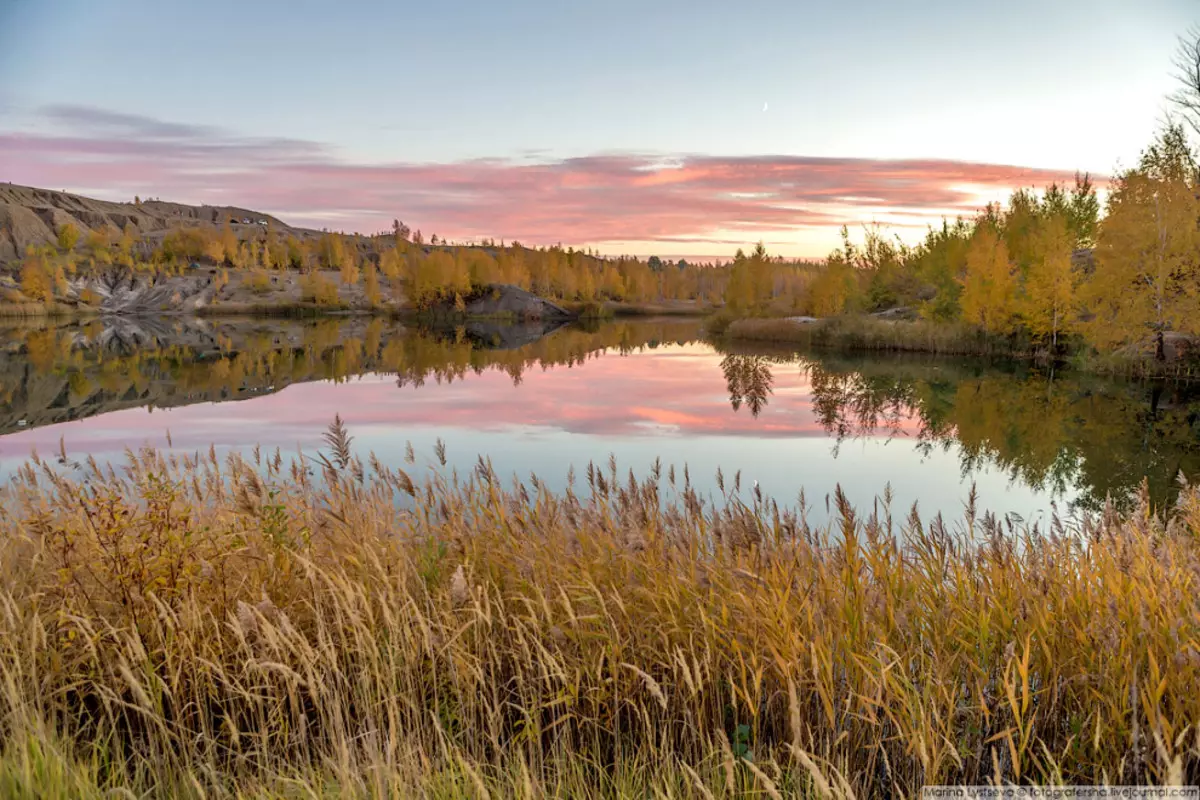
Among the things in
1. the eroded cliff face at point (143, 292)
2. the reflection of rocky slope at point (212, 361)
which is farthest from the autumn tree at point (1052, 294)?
the eroded cliff face at point (143, 292)

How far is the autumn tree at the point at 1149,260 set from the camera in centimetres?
3284

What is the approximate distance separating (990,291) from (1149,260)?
12.9 m

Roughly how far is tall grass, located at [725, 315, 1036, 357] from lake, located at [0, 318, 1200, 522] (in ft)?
12.2

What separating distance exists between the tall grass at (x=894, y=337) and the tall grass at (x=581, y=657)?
46287mm

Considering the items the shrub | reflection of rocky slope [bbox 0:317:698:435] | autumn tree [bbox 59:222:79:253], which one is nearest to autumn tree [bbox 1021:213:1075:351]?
reflection of rocky slope [bbox 0:317:698:435]

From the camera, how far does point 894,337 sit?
53344 millimetres

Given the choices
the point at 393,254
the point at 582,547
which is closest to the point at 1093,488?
the point at 582,547

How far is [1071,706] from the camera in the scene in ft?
16.4

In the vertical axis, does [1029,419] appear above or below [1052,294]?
below

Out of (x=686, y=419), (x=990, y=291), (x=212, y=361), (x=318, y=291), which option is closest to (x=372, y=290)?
(x=318, y=291)

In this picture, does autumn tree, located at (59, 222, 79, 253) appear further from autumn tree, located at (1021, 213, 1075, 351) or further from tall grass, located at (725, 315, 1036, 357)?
autumn tree, located at (1021, 213, 1075, 351)

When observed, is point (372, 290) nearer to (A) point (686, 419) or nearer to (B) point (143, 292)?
(B) point (143, 292)

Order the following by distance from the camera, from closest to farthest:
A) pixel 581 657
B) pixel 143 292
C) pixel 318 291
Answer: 1. pixel 581 657
2. pixel 318 291
3. pixel 143 292

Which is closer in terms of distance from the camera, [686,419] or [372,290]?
[686,419]
